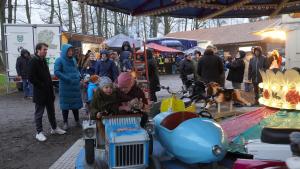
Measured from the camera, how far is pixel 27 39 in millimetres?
16906

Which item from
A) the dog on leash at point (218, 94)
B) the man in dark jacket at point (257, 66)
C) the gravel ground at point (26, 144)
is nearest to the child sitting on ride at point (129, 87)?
the gravel ground at point (26, 144)

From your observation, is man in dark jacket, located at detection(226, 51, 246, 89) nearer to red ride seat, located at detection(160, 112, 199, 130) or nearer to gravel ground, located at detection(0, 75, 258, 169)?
gravel ground, located at detection(0, 75, 258, 169)

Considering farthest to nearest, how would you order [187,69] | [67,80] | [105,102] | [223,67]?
[187,69], [223,67], [67,80], [105,102]

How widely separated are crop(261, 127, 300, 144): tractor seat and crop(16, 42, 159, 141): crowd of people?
1.84 meters

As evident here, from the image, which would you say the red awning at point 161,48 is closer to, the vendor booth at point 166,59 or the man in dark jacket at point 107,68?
the vendor booth at point 166,59

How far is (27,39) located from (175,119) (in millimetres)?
12997

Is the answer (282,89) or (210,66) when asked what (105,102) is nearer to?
(282,89)

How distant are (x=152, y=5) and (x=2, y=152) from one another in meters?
3.91

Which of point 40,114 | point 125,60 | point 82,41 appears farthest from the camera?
point 82,41

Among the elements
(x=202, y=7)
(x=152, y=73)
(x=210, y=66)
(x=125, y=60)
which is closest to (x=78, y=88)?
(x=202, y=7)

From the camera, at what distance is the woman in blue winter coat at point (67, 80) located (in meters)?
8.63

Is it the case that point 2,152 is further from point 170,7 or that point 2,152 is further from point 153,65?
point 153,65

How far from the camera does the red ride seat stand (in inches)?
206

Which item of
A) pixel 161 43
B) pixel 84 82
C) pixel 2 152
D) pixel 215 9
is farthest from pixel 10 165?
pixel 161 43
